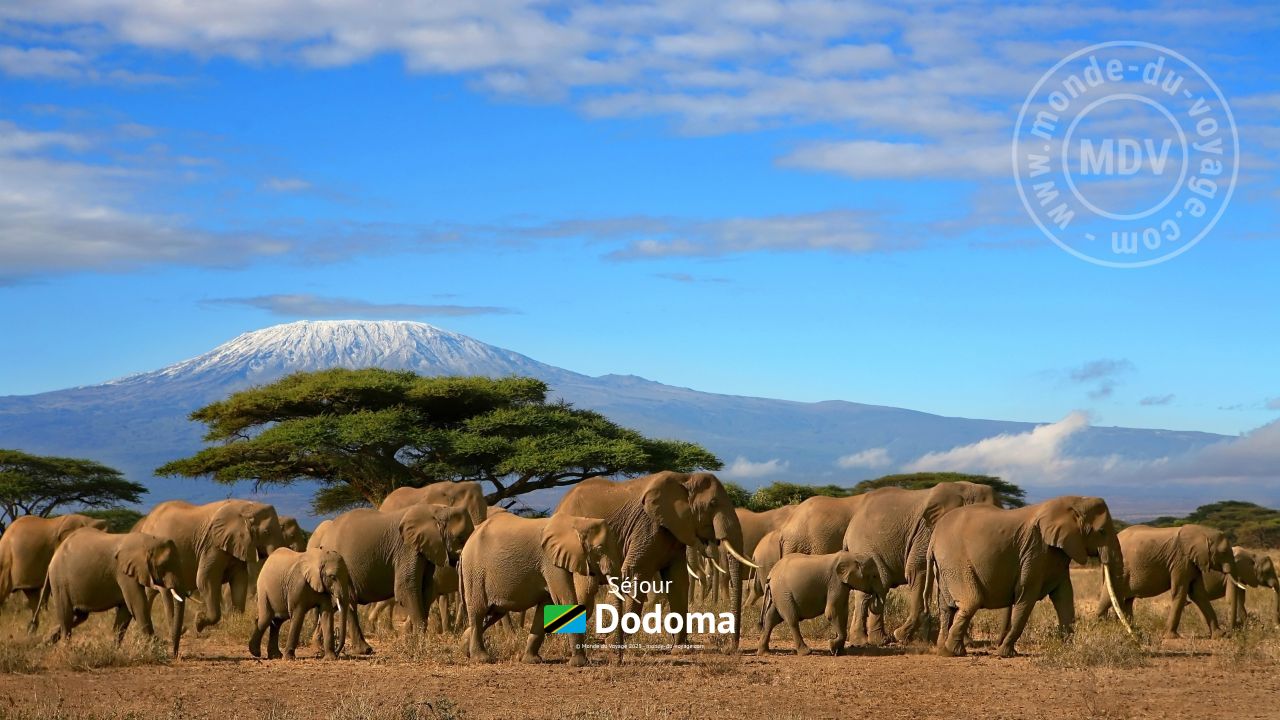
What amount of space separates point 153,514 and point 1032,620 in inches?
493

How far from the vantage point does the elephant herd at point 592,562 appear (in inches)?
685

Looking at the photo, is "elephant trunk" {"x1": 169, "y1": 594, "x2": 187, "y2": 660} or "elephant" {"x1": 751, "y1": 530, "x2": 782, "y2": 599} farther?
"elephant" {"x1": 751, "y1": 530, "x2": 782, "y2": 599}

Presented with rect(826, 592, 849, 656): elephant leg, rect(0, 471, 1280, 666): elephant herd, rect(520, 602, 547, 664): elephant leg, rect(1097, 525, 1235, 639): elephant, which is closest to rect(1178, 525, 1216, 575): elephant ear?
rect(1097, 525, 1235, 639): elephant

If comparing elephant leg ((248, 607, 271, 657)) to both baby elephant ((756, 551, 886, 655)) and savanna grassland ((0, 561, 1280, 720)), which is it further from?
baby elephant ((756, 551, 886, 655))

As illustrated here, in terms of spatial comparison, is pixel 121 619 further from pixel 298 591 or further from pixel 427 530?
pixel 427 530

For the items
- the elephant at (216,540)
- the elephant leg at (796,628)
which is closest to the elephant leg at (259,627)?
the elephant at (216,540)

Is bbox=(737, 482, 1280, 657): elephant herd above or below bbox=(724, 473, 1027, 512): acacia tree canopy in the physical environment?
below

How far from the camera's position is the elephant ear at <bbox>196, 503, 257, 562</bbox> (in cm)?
2061

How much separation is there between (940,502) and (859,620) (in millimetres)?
1819

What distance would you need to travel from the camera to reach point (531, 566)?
1712 cm

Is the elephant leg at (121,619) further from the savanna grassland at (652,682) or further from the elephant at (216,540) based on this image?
the elephant at (216,540)

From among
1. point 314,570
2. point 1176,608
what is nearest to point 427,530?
point 314,570

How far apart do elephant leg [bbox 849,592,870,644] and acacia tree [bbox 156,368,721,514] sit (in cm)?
2276

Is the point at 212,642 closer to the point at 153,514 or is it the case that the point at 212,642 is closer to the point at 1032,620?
the point at 153,514
